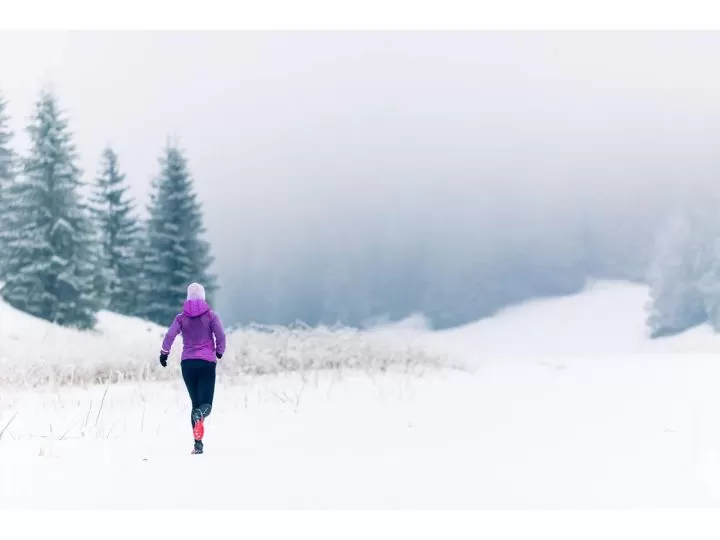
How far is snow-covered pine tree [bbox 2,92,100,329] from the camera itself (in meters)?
23.2

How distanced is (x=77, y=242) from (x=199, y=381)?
750 inches

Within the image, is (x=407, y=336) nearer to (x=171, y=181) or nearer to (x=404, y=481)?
(x=404, y=481)

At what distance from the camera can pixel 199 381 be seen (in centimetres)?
725

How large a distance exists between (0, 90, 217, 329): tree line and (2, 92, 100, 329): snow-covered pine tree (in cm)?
3

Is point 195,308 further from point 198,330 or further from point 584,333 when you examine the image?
point 584,333

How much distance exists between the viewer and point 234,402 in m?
10.2

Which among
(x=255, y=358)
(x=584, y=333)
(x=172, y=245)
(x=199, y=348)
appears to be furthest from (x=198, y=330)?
(x=172, y=245)

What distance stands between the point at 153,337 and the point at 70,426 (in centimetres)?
1611

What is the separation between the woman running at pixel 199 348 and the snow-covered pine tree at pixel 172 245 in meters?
20.0

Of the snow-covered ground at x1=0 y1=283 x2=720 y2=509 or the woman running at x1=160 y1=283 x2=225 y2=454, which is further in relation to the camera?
the woman running at x1=160 y1=283 x2=225 y2=454

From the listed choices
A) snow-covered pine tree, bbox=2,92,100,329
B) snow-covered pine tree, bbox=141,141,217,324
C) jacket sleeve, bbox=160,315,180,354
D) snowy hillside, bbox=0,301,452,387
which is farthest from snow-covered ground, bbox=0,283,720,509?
snow-covered pine tree, bbox=141,141,217,324

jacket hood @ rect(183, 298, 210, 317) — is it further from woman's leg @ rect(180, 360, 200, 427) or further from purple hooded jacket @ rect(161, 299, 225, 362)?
woman's leg @ rect(180, 360, 200, 427)

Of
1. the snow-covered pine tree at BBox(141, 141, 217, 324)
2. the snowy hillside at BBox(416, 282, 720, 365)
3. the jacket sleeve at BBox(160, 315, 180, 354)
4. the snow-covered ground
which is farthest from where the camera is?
the snow-covered pine tree at BBox(141, 141, 217, 324)

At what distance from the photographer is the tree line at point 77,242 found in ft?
76.9
